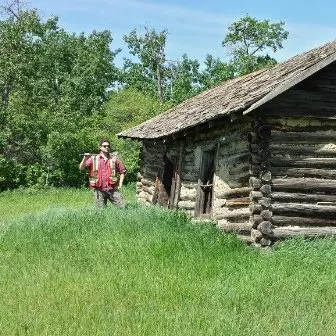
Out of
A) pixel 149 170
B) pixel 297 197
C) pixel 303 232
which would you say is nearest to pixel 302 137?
pixel 297 197

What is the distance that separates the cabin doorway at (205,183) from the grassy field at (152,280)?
1.92 meters

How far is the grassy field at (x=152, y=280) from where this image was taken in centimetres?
577

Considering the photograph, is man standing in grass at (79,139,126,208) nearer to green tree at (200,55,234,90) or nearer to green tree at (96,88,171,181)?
green tree at (96,88,171,181)

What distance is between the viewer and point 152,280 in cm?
747

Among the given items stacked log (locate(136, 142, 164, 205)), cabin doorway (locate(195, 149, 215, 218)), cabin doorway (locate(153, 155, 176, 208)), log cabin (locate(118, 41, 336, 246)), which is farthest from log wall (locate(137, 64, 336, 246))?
stacked log (locate(136, 142, 164, 205))

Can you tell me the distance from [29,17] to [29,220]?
2069 centimetres

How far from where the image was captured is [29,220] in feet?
38.3

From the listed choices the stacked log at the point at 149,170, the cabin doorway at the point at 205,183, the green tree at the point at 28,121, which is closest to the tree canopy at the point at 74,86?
the green tree at the point at 28,121

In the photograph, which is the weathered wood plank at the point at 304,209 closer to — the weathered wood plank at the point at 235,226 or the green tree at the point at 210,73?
the weathered wood plank at the point at 235,226

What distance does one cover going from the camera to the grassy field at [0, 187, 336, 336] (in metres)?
5.77

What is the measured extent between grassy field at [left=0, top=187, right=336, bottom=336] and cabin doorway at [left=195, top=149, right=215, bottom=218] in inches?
75.6

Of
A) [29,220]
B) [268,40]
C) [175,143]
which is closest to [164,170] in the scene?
[175,143]

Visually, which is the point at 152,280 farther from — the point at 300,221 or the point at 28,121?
the point at 28,121

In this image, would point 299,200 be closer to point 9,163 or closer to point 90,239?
point 90,239
